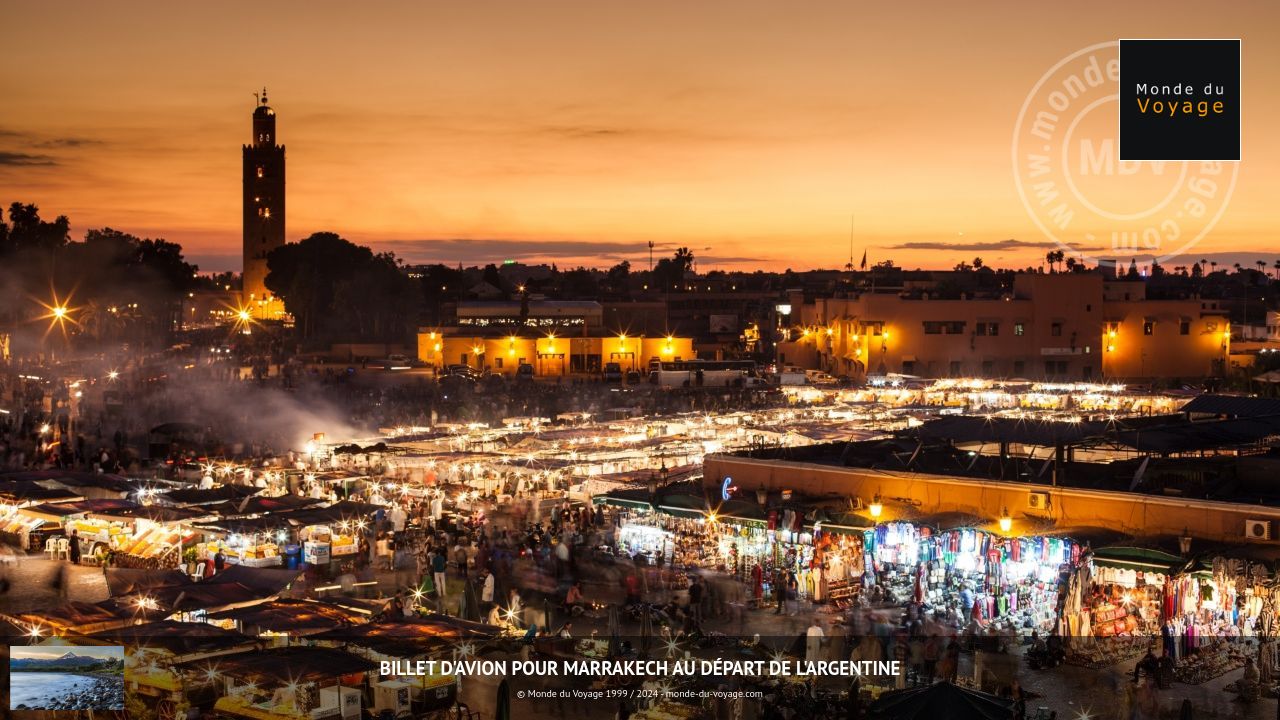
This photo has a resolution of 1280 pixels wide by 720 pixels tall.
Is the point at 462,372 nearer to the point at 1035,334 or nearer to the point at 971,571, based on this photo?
the point at 1035,334

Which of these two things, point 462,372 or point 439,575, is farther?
point 462,372

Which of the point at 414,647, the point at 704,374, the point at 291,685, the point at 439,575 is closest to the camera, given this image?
the point at 291,685

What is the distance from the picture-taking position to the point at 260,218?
106562 mm

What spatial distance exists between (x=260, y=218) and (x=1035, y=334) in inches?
2840

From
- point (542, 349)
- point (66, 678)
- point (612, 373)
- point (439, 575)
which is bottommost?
point (439, 575)

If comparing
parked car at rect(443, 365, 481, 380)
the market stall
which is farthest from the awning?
parked car at rect(443, 365, 481, 380)

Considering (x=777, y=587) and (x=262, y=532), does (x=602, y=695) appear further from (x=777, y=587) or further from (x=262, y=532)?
(x=262, y=532)

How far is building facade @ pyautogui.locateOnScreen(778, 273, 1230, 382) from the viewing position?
54.5 m

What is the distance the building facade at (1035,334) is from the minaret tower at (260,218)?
63.2 metres

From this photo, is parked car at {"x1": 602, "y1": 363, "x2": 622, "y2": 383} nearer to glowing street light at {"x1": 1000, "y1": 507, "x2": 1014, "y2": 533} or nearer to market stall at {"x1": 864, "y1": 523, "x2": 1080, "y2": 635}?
market stall at {"x1": 864, "y1": 523, "x2": 1080, "y2": 635}

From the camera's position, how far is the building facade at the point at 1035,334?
54.5m

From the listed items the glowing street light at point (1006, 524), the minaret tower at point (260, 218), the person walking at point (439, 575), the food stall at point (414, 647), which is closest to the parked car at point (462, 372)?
the person walking at point (439, 575)

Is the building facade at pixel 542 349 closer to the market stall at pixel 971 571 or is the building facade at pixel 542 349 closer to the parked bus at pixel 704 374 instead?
the parked bus at pixel 704 374

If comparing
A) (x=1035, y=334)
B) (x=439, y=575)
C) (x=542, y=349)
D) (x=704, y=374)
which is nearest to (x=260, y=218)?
(x=542, y=349)
